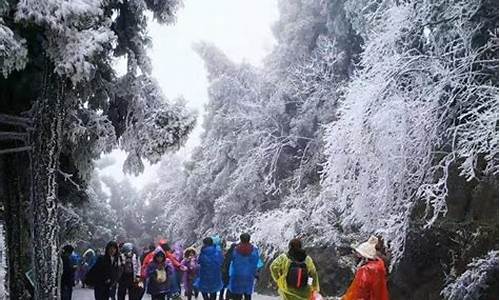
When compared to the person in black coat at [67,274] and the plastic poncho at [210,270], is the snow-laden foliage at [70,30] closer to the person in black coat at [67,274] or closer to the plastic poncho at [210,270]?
the plastic poncho at [210,270]

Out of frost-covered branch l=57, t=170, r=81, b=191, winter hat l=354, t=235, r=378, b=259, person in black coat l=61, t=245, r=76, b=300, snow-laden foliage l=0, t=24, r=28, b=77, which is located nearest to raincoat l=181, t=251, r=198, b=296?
person in black coat l=61, t=245, r=76, b=300

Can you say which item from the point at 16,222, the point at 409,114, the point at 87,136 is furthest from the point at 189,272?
the point at 409,114

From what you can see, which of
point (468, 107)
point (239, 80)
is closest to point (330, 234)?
point (468, 107)

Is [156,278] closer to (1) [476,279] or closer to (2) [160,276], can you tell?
(2) [160,276]

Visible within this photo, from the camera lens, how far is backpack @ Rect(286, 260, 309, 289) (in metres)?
7.64

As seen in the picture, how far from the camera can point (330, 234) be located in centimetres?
1488

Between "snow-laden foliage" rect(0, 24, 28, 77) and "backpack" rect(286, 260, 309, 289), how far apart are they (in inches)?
153

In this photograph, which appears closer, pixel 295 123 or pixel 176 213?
pixel 295 123

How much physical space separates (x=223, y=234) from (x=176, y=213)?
10.3 ft

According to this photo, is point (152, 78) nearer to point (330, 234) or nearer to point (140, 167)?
point (140, 167)

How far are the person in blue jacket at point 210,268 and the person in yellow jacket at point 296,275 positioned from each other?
3344 mm

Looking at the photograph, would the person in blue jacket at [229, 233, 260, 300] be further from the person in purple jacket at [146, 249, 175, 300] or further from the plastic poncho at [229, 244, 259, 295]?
the person in purple jacket at [146, 249, 175, 300]

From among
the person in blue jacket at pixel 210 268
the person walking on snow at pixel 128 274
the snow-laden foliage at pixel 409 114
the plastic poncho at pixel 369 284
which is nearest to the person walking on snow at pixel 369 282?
the plastic poncho at pixel 369 284

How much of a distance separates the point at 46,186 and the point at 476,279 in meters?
5.79
